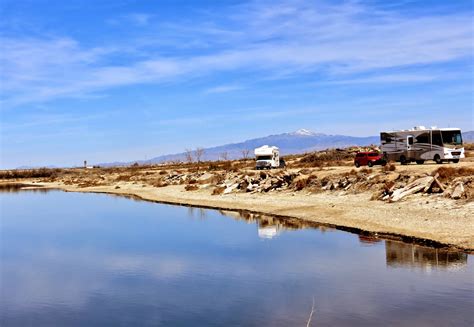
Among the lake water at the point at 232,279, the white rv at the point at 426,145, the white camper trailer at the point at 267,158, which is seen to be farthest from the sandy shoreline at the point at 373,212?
the white camper trailer at the point at 267,158

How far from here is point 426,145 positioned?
4659 centimetres

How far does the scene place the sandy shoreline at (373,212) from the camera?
79.1 feet

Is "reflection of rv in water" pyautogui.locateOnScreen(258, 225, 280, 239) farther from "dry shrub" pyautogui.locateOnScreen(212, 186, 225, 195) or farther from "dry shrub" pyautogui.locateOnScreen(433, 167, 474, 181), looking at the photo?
"dry shrub" pyautogui.locateOnScreen(212, 186, 225, 195)

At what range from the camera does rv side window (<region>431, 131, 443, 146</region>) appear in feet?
150

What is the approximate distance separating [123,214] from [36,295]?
27.3m

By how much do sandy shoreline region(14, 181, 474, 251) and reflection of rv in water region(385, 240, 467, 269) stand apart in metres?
0.92

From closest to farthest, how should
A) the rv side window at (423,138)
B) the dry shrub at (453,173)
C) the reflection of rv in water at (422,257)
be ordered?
the reflection of rv in water at (422,257), the dry shrub at (453,173), the rv side window at (423,138)

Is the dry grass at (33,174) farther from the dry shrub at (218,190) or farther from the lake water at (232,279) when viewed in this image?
the lake water at (232,279)

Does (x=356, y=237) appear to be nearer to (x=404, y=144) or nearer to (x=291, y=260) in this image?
(x=291, y=260)

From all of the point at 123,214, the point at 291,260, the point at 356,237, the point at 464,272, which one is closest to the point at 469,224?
the point at 356,237

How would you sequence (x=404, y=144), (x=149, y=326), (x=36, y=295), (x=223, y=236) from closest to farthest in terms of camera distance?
(x=149, y=326) → (x=36, y=295) → (x=223, y=236) → (x=404, y=144)

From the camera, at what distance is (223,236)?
29.5 metres

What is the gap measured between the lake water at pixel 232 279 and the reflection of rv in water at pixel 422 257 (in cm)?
4

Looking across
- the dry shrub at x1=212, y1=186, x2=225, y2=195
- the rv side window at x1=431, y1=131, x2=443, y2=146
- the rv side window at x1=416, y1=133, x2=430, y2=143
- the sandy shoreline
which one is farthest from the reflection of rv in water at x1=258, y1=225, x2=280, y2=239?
the rv side window at x1=416, y1=133, x2=430, y2=143
